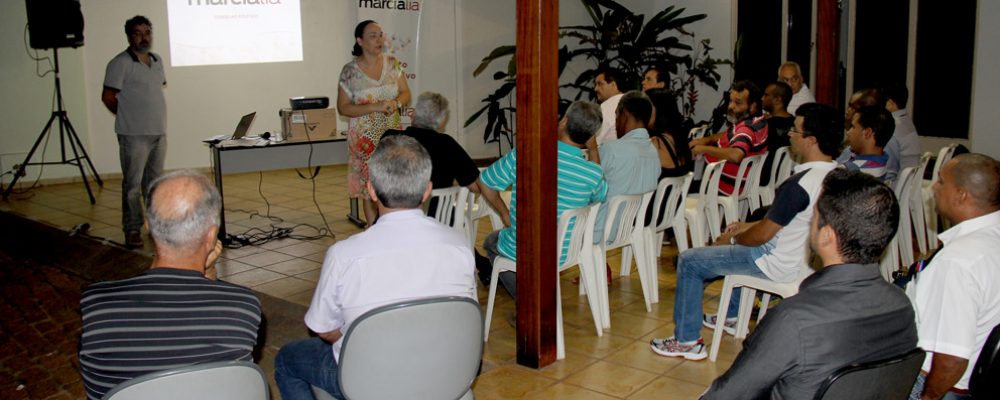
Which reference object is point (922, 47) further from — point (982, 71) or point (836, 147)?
point (836, 147)

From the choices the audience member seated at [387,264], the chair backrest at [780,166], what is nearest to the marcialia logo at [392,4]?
the chair backrest at [780,166]

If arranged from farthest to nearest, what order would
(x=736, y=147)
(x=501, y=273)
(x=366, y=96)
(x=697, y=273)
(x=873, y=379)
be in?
(x=366, y=96)
(x=736, y=147)
(x=501, y=273)
(x=697, y=273)
(x=873, y=379)

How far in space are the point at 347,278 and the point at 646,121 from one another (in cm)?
262

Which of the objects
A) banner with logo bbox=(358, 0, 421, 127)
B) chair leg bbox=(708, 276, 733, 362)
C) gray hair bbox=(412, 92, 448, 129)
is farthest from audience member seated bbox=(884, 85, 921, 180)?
banner with logo bbox=(358, 0, 421, 127)

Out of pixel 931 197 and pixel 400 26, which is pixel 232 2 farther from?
pixel 931 197

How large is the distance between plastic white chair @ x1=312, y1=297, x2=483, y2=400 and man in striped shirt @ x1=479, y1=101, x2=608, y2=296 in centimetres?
157

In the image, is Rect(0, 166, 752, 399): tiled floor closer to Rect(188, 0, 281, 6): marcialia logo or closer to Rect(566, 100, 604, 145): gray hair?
Rect(566, 100, 604, 145): gray hair

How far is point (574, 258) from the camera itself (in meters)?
3.94

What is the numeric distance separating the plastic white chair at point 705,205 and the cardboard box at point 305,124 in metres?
2.75

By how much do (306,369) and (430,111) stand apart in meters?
2.10

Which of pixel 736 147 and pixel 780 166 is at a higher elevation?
pixel 736 147

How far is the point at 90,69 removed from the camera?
28.1 feet

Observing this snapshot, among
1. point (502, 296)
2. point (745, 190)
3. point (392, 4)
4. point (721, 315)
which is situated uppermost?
point (392, 4)

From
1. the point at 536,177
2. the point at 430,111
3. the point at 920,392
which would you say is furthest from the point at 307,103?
the point at 920,392
